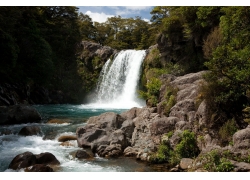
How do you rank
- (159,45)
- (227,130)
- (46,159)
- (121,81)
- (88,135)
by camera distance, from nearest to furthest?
(227,130)
(46,159)
(88,135)
(159,45)
(121,81)

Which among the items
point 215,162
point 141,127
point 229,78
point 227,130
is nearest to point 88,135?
point 141,127

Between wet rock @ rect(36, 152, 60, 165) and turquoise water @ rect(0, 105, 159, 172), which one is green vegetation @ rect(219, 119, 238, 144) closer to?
turquoise water @ rect(0, 105, 159, 172)

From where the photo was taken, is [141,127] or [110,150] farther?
[141,127]

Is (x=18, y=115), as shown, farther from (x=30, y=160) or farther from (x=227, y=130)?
(x=227, y=130)

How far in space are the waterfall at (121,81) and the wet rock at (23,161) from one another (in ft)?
49.0

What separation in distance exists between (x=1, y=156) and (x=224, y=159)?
699cm

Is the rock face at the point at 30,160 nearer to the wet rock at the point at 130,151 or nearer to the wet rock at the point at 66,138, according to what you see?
the wet rock at the point at 130,151

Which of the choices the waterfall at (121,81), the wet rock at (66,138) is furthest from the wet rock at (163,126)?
the waterfall at (121,81)

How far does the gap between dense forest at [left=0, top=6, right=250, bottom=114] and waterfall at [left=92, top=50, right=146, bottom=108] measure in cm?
217

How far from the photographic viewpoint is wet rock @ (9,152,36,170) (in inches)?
299

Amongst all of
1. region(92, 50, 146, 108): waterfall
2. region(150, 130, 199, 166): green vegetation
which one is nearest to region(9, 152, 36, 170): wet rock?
region(150, 130, 199, 166): green vegetation

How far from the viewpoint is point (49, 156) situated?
808 centimetres

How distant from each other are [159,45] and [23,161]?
43.6 feet

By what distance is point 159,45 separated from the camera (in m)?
18.5
